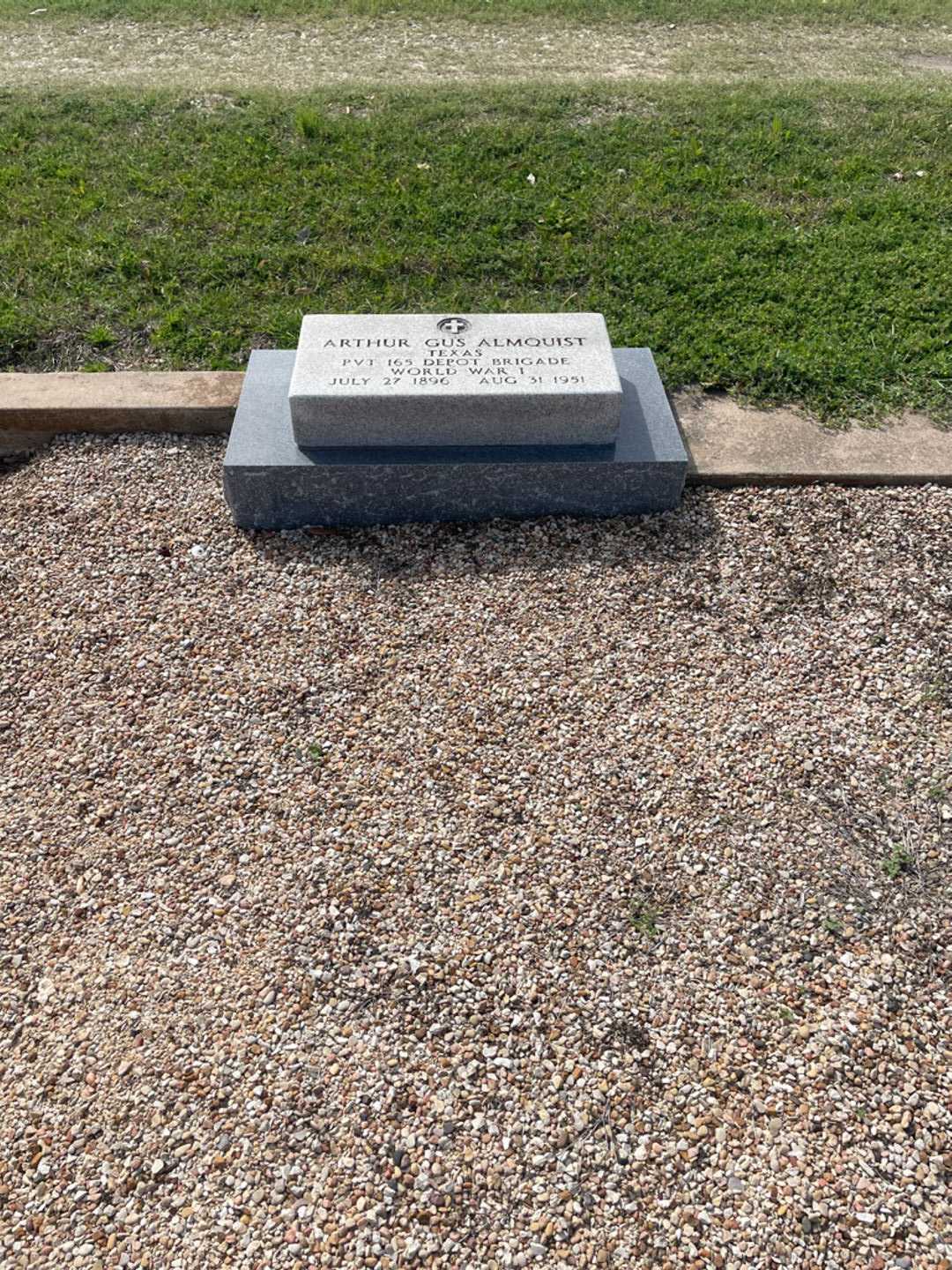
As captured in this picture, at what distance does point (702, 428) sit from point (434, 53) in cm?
714

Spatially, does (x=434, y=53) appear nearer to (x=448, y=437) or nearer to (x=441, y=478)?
(x=448, y=437)

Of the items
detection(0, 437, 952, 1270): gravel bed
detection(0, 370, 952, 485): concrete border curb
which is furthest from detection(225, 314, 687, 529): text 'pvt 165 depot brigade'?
detection(0, 370, 952, 485): concrete border curb

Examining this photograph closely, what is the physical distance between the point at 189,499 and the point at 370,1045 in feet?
9.87

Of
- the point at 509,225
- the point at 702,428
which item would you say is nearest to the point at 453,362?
the point at 702,428

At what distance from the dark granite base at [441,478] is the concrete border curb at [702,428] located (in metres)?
0.38

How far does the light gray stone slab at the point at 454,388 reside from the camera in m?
4.41

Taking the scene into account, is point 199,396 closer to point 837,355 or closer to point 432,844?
point 432,844

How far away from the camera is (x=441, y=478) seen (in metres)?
4.54

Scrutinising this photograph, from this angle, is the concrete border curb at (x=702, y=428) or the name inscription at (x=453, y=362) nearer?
the name inscription at (x=453, y=362)

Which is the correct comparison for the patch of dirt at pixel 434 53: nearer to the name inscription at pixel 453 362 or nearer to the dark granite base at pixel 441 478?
the name inscription at pixel 453 362

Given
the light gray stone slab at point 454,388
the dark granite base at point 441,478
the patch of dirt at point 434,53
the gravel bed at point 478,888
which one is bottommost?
the gravel bed at point 478,888

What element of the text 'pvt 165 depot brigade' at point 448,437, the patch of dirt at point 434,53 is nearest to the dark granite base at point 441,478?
the text 'pvt 165 depot brigade' at point 448,437

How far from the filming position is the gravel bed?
2617 millimetres

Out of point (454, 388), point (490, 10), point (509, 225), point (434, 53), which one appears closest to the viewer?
point (454, 388)
